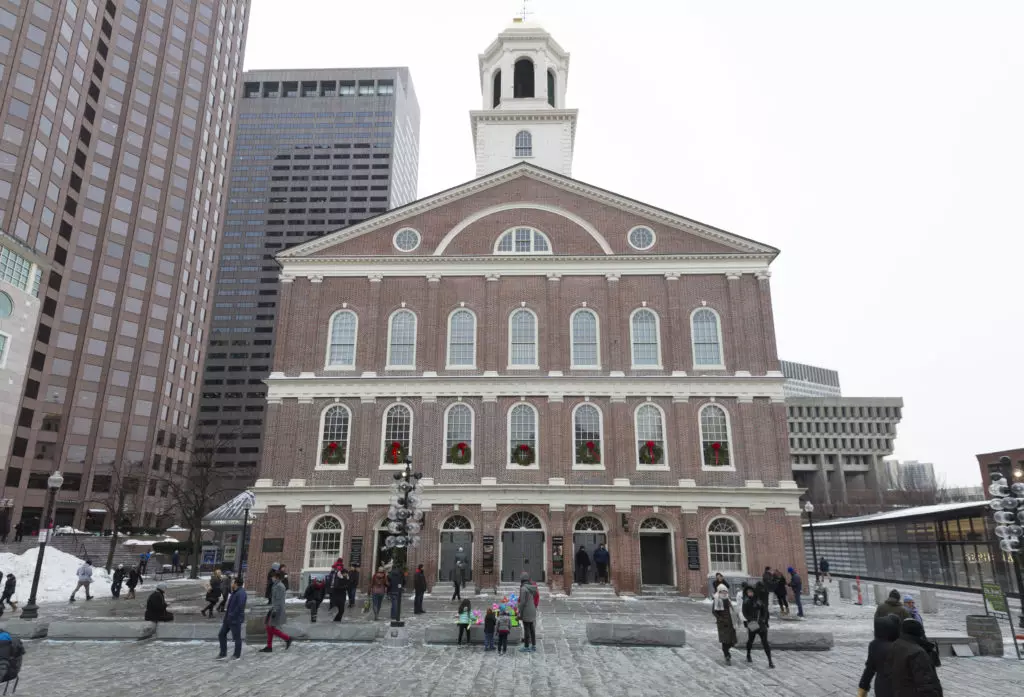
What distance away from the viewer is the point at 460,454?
101ft

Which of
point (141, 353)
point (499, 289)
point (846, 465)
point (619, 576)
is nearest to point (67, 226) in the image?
point (141, 353)

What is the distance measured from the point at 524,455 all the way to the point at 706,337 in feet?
35.2

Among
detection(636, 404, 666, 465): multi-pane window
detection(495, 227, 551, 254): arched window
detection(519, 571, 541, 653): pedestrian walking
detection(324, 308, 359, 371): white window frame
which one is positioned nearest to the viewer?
detection(519, 571, 541, 653): pedestrian walking

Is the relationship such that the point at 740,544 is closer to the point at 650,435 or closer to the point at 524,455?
the point at 650,435

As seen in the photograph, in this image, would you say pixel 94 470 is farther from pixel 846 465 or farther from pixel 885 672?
pixel 846 465

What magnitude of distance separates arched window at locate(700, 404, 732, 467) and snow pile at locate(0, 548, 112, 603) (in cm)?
2884

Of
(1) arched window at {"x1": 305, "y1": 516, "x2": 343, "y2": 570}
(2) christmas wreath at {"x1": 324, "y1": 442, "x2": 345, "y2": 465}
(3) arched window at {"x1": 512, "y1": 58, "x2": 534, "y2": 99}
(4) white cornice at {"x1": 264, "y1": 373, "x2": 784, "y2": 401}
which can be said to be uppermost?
(3) arched window at {"x1": 512, "y1": 58, "x2": 534, "y2": 99}

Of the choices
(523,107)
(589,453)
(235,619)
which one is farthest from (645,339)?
(235,619)

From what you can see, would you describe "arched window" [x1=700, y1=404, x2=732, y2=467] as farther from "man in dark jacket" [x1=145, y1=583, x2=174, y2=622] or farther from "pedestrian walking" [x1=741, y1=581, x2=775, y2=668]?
"man in dark jacket" [x1=145, y1=583, x2=174, y2=622]

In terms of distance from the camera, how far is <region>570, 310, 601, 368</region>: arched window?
1272 inches

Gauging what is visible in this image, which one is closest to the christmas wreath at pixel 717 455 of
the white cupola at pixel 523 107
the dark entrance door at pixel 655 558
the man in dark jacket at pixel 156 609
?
the dark entrance door at pixel 655 558

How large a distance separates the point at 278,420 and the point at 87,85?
65028mm

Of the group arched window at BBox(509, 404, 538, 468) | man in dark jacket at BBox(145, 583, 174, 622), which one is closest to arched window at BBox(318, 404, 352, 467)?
arched window at BBox(509, 404, 538, 468)

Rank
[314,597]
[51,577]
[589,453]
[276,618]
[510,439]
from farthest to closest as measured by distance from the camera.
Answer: [51,577] < [510,439] < [589,453] < [314,597] < [276,618]
